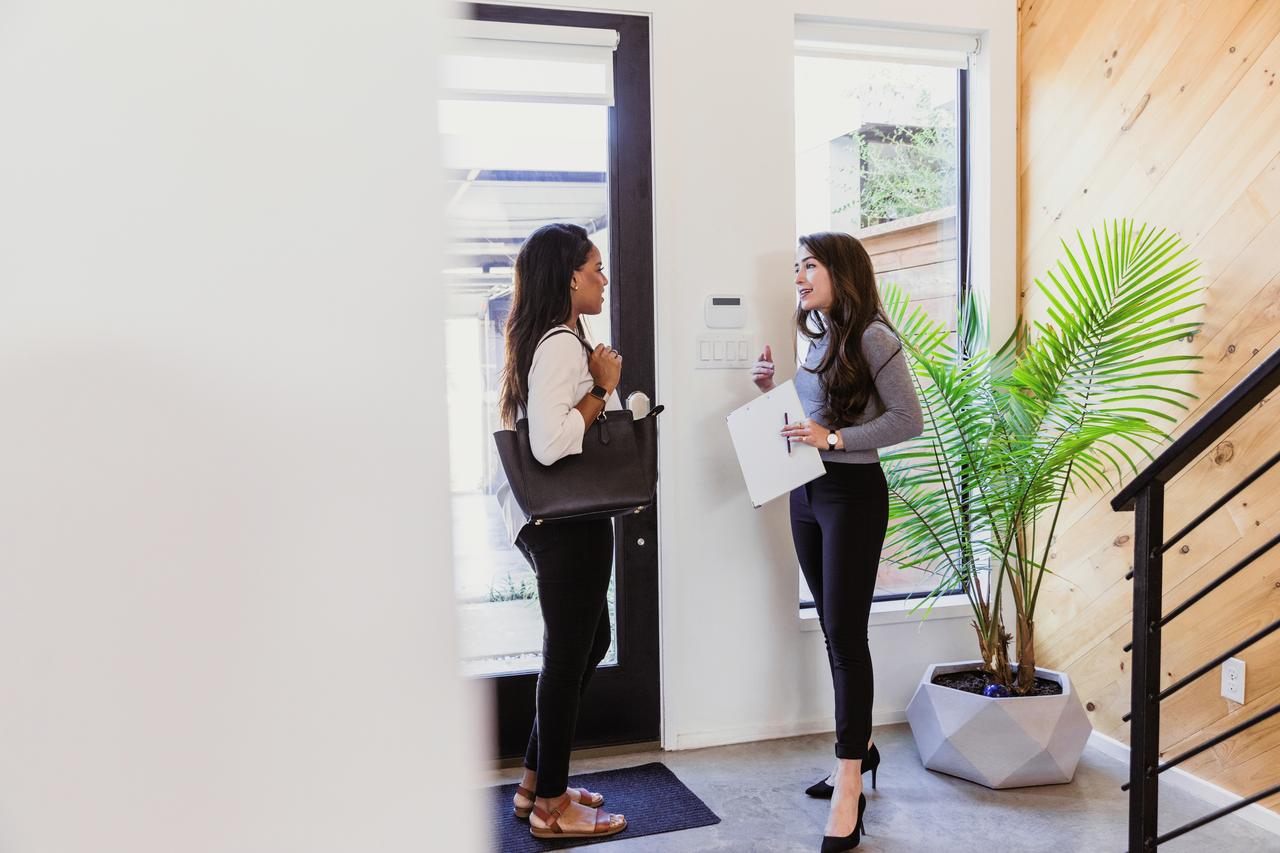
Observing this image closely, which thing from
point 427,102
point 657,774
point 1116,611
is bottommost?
point 657,774

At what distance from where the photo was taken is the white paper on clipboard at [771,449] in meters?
2.61

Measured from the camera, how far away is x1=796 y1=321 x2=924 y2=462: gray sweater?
8.27 ft

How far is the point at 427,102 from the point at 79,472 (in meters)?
0.14

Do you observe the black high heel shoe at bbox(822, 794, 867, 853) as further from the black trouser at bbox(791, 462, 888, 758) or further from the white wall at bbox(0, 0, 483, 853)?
the white wall at bbox(0, 0, 483, 853)

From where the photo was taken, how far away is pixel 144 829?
0.27m

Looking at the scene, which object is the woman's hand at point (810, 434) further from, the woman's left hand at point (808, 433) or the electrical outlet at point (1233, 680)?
the electrical outlet at point (1233, 680)

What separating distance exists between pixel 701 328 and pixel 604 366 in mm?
876

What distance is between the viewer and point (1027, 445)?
9.28 ft

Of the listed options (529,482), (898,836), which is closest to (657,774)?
(898,836)

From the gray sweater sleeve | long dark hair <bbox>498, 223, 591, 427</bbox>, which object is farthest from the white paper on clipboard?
long dark hair <bbox>498, 223, 591, 427</bbox>

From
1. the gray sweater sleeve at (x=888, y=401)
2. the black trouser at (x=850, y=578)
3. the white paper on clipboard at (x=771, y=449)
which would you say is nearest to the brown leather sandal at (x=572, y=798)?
the black trouser at (x=850, y=578)

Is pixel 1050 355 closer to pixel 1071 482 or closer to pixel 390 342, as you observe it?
pixel 1071 482

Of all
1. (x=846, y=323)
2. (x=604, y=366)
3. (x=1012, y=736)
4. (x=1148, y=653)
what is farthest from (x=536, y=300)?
(x=1012, y=736)

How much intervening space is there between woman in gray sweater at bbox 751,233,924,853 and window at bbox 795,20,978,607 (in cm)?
67
